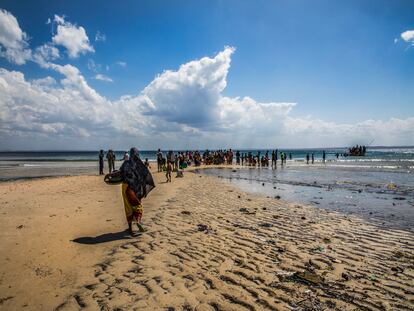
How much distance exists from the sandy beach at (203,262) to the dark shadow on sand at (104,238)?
0.09 ft

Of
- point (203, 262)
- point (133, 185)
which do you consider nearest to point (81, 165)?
point (133, 185)

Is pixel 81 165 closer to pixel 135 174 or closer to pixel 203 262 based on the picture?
pixel 135 174

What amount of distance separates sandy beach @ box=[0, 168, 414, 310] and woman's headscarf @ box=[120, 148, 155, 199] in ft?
4.37

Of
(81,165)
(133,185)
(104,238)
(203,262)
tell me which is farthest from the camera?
(81,165)

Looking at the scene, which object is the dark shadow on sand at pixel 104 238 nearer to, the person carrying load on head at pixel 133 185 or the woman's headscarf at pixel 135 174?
the person carrying load on head at pixel 133 185

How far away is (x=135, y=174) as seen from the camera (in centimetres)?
764

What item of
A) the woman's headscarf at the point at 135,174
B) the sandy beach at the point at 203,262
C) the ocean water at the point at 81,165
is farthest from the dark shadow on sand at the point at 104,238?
the ocean water at the point at 81,165

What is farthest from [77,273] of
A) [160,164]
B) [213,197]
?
[160,164]

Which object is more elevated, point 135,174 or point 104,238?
point 135,174

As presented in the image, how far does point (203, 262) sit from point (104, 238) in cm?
311

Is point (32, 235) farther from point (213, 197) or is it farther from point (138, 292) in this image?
point (213, 197)

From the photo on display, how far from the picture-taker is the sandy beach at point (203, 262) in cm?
441

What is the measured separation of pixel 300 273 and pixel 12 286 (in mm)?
5249

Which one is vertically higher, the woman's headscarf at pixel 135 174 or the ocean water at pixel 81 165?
the woman's headscarf at pixel 135 174
